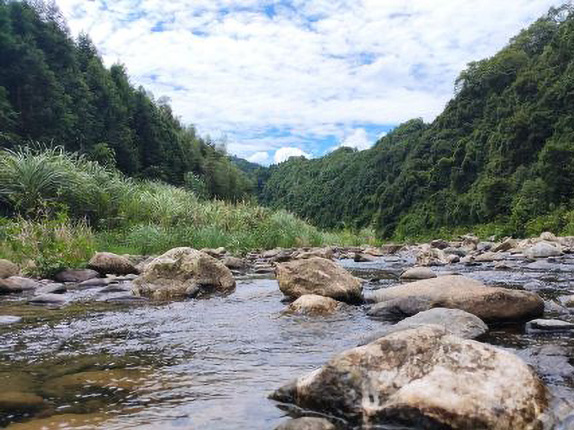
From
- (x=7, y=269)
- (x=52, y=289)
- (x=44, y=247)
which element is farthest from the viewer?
(x=44, y=247)

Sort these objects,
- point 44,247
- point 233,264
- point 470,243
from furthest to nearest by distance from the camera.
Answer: point 470,243, point 233,264, point 44,247

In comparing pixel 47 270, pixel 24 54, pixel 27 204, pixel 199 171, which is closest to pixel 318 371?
pixel 47 270

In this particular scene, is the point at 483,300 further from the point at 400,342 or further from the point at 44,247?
the point at 44,247

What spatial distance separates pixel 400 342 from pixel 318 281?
382 centimetres

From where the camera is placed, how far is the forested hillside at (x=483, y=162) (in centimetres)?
3894

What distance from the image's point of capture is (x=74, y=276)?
9250 millimetres

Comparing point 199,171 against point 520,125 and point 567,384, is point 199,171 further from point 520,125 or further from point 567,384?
point 567,384

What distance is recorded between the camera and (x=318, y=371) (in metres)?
3.13

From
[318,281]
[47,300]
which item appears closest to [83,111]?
[47,300]

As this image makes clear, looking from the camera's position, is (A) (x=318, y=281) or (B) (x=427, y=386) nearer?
(B) (x=427, y=386)

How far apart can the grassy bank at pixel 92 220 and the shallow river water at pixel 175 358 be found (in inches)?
123

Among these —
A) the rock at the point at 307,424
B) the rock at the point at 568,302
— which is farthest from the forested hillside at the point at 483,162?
the rock at the point at 307,424

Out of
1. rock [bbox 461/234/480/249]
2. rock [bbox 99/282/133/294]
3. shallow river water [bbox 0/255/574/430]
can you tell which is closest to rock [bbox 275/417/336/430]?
shallow river water [bbox 0/255/574/430]

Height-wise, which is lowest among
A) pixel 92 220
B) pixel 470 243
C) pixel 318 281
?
pixel 318 281
